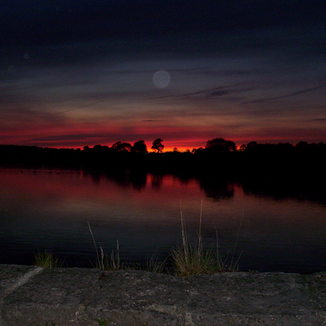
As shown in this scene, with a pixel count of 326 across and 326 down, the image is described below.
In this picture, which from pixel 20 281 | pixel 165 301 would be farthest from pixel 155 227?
pixel 165 301

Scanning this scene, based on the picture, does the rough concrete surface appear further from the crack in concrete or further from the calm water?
the calm water

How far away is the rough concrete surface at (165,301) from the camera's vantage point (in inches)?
130

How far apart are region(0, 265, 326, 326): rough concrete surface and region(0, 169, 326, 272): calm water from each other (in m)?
9.63

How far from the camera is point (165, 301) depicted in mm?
3488

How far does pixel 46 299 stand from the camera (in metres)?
3.54

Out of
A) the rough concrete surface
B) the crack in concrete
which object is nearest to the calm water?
the crack in concrete

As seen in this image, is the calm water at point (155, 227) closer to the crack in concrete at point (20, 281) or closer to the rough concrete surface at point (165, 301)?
the crack in concrete at point (20, 281)

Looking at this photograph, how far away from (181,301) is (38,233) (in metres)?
16.0

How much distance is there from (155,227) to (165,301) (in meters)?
17.4

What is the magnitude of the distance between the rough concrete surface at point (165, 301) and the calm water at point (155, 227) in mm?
9634

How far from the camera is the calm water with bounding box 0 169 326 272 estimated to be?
14.9m

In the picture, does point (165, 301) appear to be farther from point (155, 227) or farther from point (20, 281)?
point (155, 227)

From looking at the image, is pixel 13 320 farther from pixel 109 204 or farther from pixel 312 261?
pixel 109 204

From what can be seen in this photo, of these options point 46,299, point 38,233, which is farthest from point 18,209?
point 46,299
